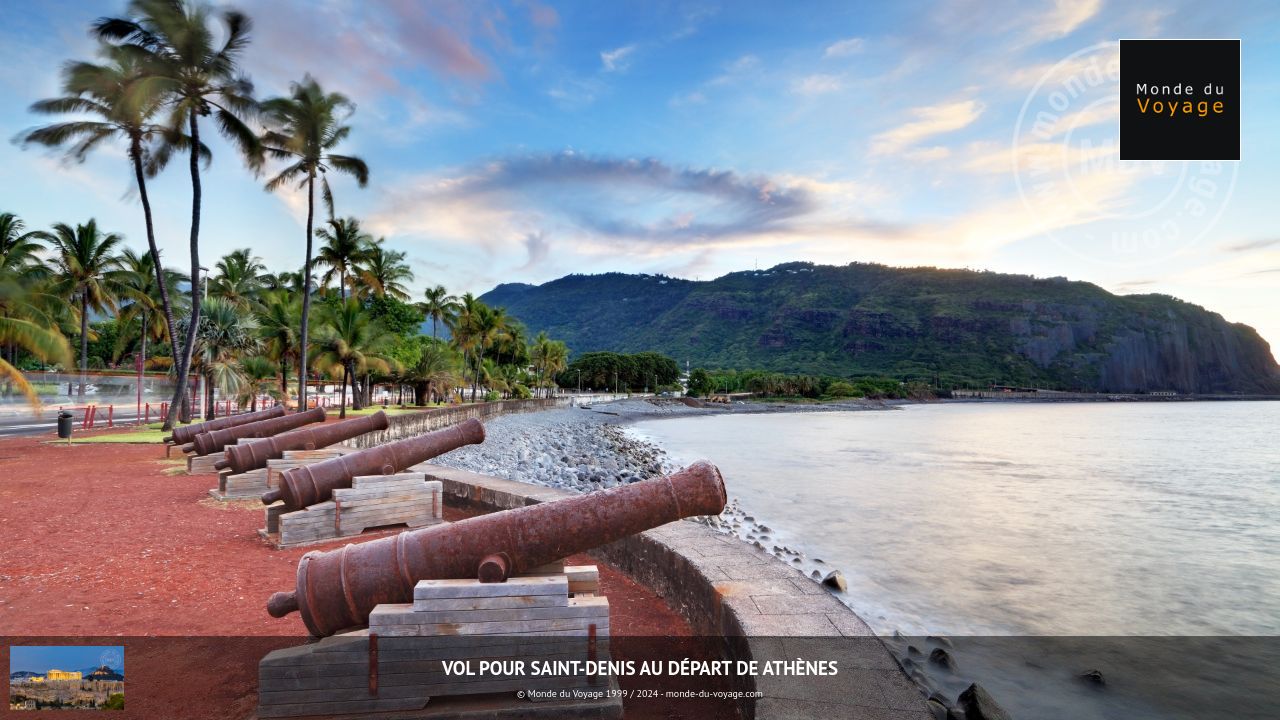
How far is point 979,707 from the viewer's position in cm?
406

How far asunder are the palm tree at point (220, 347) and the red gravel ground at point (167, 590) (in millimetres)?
15324

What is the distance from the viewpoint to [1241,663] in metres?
6.96

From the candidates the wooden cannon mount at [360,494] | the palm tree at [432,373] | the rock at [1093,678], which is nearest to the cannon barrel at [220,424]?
the wooden cannon mount at [360,494]

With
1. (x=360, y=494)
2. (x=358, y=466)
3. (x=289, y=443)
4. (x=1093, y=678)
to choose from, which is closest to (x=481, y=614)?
(x=360, y=494)

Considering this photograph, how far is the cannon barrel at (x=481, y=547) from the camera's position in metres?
2.82

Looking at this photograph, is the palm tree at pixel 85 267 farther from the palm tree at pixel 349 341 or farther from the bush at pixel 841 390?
the bush at pixel 841 390

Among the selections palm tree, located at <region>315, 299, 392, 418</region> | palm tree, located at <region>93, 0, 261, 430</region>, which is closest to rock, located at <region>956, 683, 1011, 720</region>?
palm tree, located at <region>93, 0, 261, 430</region>

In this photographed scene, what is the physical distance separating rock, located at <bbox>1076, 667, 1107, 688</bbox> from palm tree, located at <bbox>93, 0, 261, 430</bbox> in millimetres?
20789

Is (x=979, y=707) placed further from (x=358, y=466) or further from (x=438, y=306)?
(x=438, y=306)

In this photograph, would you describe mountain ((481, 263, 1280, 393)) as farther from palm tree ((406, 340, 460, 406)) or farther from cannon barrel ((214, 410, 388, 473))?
cannon barrel ((214, 410, 388, 473))

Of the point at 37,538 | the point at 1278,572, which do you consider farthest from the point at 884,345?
the point at 37,538

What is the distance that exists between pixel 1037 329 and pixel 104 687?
610 feet

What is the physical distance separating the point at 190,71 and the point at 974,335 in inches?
6634

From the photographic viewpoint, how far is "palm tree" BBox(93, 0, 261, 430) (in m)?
16.6
